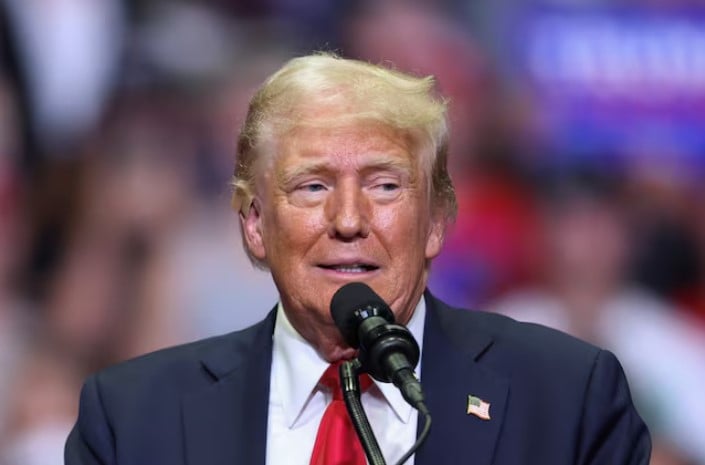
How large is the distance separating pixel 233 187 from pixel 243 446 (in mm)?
536

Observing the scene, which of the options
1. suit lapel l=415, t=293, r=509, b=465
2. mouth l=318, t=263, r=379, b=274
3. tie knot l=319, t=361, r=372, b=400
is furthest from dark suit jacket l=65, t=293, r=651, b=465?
mouth l=318, t=263, r=379, b=274

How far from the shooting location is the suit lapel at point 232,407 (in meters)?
2.43

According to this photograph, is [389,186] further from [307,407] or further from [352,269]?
[307,407]

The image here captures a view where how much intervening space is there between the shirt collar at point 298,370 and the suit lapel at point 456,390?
33 millimetres

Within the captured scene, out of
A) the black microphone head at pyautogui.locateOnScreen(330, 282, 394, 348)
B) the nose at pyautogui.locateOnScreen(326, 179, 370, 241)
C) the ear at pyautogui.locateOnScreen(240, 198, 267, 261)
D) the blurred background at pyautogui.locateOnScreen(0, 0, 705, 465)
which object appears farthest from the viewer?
the blurred background at pyautogui.locateOnScreen(0, 0, 705, 465)

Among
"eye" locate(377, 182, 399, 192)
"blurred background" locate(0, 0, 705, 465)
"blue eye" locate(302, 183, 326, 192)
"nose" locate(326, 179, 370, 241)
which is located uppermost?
"eye" locate(377, 182, 399, 192)

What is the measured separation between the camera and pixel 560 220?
4.55 m

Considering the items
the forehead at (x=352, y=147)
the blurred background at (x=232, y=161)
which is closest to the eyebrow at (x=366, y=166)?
the forehead at (x=352, y=147)

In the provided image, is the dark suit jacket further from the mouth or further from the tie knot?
the mouth

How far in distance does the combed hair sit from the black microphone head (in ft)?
1.19

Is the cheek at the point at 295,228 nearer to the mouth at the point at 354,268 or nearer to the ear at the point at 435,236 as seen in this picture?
the mouth at the point at 354,268

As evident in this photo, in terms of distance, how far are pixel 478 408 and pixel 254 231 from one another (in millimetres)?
554

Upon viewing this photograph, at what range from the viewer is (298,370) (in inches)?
98.6

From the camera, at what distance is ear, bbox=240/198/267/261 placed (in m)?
2.56
